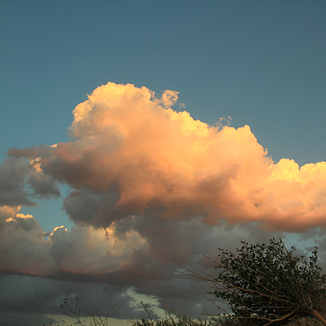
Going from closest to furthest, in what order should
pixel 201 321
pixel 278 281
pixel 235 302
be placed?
1. pixel 278 281
2. pixel 235 302
3. pixel 201 321

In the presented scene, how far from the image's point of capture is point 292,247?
36.8ft

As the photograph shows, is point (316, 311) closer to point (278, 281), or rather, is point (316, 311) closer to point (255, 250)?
point (278, 281)

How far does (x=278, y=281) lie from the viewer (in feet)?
34.3

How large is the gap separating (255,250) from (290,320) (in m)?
2.58

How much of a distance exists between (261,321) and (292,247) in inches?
117

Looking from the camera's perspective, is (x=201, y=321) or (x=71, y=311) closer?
(x=71, y=311)

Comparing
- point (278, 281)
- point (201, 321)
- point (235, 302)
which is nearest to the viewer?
point (278, 281)

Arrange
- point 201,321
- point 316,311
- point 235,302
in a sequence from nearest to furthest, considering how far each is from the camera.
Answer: point 316,311 < point 235,302 < point 201,321

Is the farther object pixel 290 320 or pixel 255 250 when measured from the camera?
pixel 255 250

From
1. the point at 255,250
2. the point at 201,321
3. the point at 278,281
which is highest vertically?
the point at 255,250

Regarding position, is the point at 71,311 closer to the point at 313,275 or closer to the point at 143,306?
the point at 143,306

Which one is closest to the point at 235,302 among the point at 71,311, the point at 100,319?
the point at 100,319

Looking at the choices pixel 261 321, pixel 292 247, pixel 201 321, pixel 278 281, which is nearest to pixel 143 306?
pixel 201 321

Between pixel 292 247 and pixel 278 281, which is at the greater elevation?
pixel 292 247
